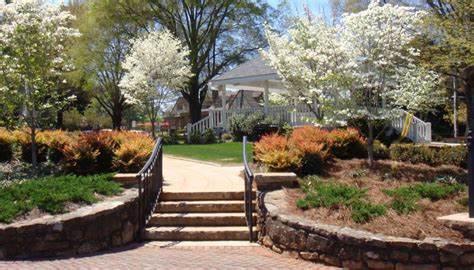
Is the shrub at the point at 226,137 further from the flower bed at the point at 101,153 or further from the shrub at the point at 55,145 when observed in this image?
the shrub at the point at 55,145

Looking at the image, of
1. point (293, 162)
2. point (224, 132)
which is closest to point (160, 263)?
point (293, 162)

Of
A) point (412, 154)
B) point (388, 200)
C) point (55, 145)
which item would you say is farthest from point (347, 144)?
point (55, 145)

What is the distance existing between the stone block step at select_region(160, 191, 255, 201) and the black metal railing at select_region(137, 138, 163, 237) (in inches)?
10.5

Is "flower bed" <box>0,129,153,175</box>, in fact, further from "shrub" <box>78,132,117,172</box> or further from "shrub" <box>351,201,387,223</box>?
"shrub" <box>351,201,387,223</box>

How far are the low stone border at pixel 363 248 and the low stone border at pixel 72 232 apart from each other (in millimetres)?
2413

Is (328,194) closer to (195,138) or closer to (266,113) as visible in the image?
(266,113)

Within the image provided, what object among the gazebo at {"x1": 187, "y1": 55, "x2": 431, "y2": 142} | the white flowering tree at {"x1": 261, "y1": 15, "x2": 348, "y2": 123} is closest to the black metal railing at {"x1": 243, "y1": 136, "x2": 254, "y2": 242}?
the white flowering tree at {"x1": 261, "y1": 15, "x2": 348, "y2": 123}

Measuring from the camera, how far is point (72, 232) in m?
6.47

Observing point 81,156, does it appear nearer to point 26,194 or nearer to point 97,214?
point 26,194

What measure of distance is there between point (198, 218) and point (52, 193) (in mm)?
2324

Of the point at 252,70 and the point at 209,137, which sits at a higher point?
the point at 252,70

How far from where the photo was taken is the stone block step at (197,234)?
7.20 meters

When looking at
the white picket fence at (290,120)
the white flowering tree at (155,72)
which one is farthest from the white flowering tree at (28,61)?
the white flowering tree at (155,72)

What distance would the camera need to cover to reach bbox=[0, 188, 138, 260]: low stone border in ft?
20.4
